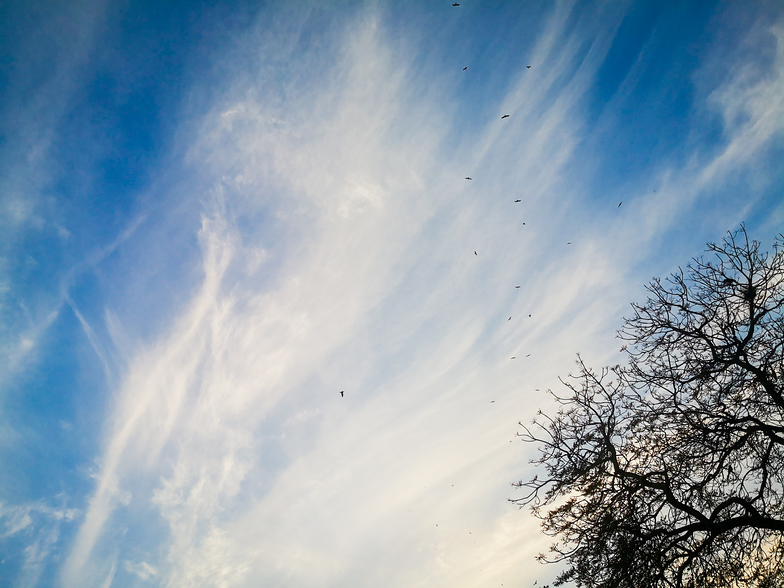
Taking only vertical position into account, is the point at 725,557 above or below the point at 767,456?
below

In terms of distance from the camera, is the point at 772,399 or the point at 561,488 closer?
the point at 772,399

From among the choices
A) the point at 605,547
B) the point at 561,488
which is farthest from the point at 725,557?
the point at 561,488

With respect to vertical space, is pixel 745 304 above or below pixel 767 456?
above

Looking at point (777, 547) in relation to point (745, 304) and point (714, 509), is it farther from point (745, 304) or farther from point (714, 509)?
point (745, 304)

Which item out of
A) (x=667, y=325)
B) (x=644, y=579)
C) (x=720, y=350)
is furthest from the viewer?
(x=667, y=325)

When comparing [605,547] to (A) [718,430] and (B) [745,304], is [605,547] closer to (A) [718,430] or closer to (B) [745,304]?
(A) [718,430]

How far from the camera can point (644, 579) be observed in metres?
7.30

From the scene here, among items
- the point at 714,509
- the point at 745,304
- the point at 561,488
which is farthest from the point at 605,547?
the point at 745,304

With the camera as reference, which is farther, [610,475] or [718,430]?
[610,475]

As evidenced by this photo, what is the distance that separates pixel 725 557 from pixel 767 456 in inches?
96.9

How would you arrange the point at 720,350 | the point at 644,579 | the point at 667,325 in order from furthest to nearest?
the point at 667,325, the point at 720,350, the point at 644,579

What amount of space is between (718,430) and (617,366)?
2.29 metres

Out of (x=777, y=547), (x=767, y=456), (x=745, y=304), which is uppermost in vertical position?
(x=745, y=304)

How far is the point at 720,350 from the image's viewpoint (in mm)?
7906
